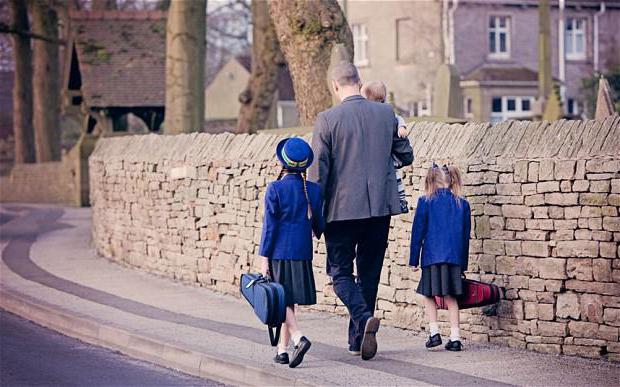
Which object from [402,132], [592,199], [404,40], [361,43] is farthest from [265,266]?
[361,43]

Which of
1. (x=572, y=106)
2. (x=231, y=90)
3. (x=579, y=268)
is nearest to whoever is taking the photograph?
(x=579, y=268)

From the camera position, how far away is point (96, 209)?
20.7m

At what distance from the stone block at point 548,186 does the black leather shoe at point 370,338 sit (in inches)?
63.9

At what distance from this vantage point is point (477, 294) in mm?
10453

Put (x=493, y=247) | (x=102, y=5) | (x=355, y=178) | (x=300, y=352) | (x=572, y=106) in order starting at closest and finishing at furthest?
(x=300, y=352) → (x=355, y=178) → (x=493, y=247) → (x=102, y=5) → (x=572, y=106)

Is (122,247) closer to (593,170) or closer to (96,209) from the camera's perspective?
(96,209)

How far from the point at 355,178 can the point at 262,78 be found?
46.9ft

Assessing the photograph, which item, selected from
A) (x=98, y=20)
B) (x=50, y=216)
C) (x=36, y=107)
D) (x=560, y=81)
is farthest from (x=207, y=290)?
(x=560, y=81)

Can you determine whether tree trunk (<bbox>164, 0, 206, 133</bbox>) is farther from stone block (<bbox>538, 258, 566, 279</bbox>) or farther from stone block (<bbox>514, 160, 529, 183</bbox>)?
stone block (<bbox>538, 258, 566, 279</bbox>)

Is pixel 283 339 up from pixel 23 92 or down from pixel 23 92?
down

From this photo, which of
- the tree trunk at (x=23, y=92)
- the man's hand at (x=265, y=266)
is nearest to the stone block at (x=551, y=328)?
the man's hand at (x=265, y=266)

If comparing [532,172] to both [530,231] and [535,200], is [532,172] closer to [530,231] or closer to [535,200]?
[535,200]

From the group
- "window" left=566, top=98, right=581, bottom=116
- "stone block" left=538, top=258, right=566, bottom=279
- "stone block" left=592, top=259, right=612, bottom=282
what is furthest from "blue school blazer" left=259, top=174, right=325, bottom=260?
"window" left=566, top=98, right=581, bottom=116

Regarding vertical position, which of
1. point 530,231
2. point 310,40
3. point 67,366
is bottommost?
point 67,366
